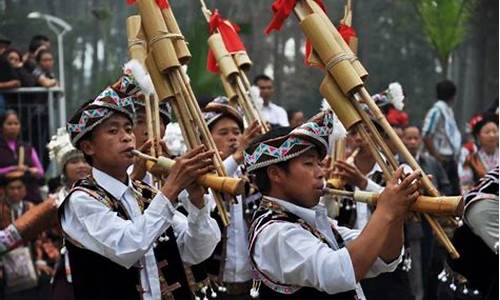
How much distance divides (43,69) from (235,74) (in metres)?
5.35

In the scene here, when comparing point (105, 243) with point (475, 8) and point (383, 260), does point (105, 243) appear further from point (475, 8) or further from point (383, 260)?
point (475, 8)

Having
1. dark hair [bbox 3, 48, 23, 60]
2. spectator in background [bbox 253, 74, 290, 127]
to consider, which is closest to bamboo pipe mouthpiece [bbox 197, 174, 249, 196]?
spectator in background [bbox 253, 74, 290, 127]

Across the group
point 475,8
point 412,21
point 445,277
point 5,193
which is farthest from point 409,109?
point 445,277

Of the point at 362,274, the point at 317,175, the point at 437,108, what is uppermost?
the point at 437,108

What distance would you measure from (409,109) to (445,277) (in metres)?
12.7

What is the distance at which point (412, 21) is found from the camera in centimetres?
1684

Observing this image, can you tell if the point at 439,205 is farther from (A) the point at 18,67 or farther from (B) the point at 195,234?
(A) the point at 18,67

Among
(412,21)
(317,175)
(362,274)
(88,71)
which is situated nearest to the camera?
(362,274)

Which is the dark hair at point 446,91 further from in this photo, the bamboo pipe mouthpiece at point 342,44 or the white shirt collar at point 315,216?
the white shirt collar at point 315,216

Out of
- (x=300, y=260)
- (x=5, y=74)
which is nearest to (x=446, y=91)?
(x=5, y=74)

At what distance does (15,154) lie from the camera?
10031 millimetres

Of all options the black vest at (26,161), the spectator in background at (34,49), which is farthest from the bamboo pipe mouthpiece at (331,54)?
the spectator in background at (34,49)

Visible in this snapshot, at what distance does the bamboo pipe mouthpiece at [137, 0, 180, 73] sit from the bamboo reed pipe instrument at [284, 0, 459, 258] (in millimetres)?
703

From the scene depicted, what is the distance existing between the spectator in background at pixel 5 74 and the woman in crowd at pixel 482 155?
429cm
